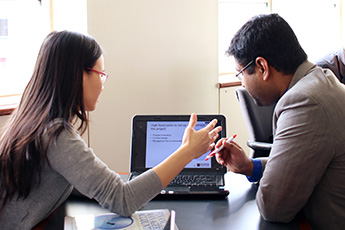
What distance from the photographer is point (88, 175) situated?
1.15 metres

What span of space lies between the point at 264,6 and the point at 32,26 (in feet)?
6.58

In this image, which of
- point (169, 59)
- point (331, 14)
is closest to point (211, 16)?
point (169, 59)

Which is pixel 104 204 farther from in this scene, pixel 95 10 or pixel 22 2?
pixel 22 2

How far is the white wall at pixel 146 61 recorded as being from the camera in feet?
8.44

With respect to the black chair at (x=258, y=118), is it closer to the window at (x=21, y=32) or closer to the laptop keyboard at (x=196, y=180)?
the laptop keyboard at (x=196, y=180)

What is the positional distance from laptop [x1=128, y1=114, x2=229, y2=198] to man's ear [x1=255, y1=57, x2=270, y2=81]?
0.22 metres

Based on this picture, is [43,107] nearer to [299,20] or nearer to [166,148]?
[166,148]

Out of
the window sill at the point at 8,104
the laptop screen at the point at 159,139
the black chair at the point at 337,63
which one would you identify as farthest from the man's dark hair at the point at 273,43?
the window sill at the point at 8,104

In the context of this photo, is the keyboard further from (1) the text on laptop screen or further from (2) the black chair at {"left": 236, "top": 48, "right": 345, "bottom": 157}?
(2) the black chair at {"left": 236, "top": 48, "right": 345, "bottom": 157}

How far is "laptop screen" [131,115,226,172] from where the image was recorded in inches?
59.9

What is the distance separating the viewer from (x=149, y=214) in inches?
46.4

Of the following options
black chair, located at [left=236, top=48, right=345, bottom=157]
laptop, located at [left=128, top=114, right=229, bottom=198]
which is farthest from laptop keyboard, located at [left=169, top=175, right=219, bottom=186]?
black chair, located at [left=236, top=48, right=345, bottom=157]

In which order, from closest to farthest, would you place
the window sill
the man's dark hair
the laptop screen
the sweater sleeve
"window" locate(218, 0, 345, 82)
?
the sweater sleeve < the man's dark hair < the laptop screen < the window sill < "window" locate(218, 0, 345, 82)

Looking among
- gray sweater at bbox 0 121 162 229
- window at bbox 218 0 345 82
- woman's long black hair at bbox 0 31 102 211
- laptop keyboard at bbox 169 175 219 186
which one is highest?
window at bbox 218 0 345 82
